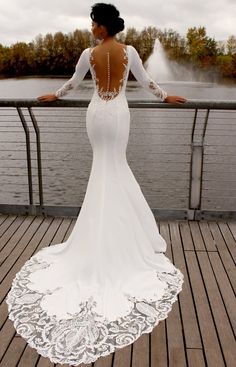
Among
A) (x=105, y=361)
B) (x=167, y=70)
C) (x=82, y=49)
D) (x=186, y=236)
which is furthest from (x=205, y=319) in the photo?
(x=167, y=70)

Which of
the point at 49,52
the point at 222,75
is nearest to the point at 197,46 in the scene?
the point at 222,75

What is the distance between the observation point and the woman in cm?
234

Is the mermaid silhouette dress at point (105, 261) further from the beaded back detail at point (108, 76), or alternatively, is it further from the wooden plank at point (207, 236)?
the wooden plank at point (207, 236)

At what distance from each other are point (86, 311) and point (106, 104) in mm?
1334

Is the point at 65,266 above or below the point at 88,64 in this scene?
below

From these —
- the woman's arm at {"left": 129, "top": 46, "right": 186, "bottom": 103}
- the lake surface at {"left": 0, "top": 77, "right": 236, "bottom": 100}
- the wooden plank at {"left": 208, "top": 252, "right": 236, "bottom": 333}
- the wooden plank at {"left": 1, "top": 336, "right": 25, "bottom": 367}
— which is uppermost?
the woman's arm at {"left": 129, "top": 46, "right": 186, "bottom": 103}

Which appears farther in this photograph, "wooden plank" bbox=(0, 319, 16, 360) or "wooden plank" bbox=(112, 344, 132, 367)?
"wooden plank" bbox=(0, 319, 16, 360)

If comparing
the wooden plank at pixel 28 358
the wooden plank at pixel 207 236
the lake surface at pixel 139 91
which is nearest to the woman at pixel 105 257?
the wooden plank at pixel 28 358

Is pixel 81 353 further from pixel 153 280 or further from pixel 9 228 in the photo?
pixel 9 228

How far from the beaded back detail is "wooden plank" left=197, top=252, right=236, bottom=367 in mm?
1409

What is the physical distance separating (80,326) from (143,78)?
1740 mm

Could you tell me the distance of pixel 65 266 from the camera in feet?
9.21

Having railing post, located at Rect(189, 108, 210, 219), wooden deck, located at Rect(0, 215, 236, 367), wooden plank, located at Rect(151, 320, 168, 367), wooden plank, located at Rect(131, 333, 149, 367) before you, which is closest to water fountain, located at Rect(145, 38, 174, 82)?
railing post, located at Rect(189, 108, 210, 219)

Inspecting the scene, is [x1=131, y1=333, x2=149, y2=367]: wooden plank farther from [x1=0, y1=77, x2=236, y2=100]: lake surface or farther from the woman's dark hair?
[x1=0, y1=77, x2=236, y2=100]: lake surface
